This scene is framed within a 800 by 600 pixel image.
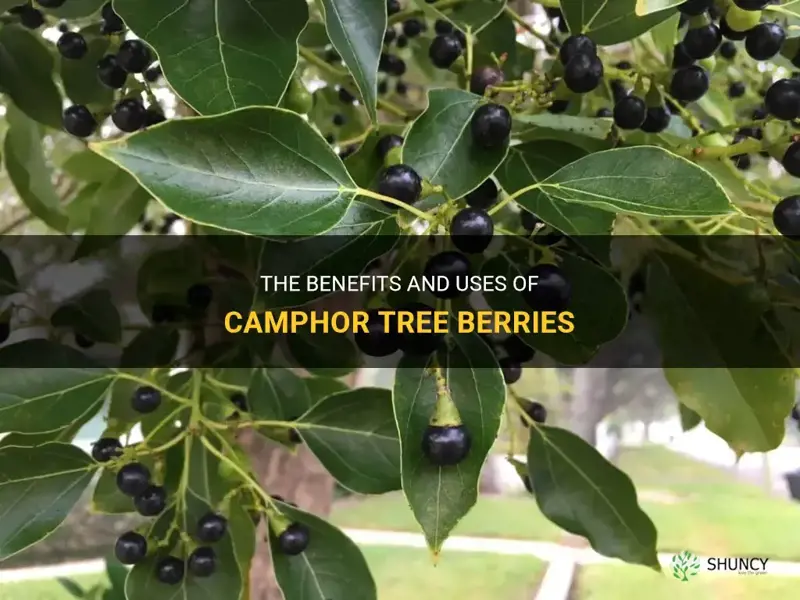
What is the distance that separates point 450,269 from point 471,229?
0.03 metres

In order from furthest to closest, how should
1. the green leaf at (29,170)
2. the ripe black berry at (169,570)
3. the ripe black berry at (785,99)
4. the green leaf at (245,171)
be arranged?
the green leaf at (29,170) → the ripe black berry at (169,570) → the ripe black berry at (785,99) → the green leaf at (245,171)

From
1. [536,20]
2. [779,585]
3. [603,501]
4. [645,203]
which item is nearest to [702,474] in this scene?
[779,585]

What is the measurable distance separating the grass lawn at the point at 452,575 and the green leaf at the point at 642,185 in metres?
0.61

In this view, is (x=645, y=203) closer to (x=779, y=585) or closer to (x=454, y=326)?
(x=454, y=326)

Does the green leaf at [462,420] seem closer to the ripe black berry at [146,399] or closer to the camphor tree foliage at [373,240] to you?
the camphor tree foliage at [373,240]

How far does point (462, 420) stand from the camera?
357 millimetres

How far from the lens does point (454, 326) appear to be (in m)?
0.39

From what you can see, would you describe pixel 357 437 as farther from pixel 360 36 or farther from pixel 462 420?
pixel 360 36

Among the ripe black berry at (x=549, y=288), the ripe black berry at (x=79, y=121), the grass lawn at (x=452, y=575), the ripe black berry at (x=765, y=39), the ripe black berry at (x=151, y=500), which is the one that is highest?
the ripe black berry at (x=765, y=39)

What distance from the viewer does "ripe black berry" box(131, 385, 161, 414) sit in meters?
0.50

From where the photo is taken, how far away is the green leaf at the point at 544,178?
1.12 feet

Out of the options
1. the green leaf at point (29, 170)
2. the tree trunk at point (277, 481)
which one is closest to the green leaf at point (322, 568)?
the tree trunk at point (277, 481)

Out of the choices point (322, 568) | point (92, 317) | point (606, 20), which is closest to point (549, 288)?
point (606, 20)

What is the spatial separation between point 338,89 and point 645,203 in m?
0.43
